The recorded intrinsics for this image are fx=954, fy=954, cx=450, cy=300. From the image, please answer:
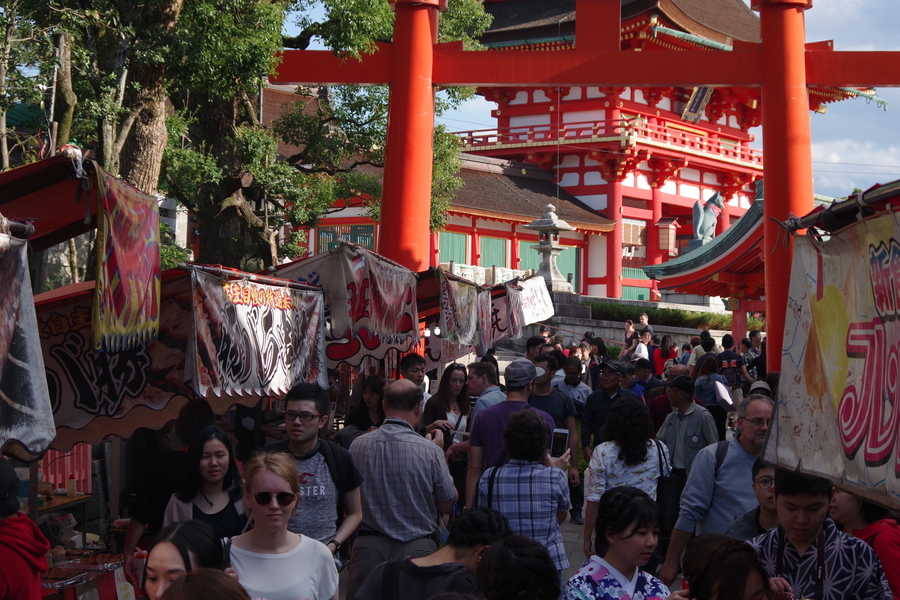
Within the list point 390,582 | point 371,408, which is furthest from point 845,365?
point 371,408

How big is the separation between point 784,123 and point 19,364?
1095cm

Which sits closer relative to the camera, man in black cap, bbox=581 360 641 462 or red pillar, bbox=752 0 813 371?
man in black cap, bbox=581 360 641 462

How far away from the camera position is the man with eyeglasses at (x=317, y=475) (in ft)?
13.4

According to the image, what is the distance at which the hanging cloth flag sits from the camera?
30.1m

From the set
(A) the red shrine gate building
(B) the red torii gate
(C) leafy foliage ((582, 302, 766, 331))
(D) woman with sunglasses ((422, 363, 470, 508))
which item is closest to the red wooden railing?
(A) the red shrine gate building

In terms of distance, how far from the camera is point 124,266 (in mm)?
4086

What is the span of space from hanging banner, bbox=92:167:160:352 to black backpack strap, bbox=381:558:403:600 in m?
1.54

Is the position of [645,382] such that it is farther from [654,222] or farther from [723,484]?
[654,222]

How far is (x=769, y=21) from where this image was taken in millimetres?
12164

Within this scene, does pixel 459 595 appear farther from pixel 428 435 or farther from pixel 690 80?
pixel 690 80

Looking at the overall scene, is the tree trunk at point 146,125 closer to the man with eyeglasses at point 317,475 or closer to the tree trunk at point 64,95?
the tree trunk at point 64,95

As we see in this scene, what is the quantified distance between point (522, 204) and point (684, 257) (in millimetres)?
7926

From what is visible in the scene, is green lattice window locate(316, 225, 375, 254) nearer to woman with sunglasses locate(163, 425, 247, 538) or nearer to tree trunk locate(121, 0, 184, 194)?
tree trunk locate(121, 0, 184, 194)

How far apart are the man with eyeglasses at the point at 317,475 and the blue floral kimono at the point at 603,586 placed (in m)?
1.27
